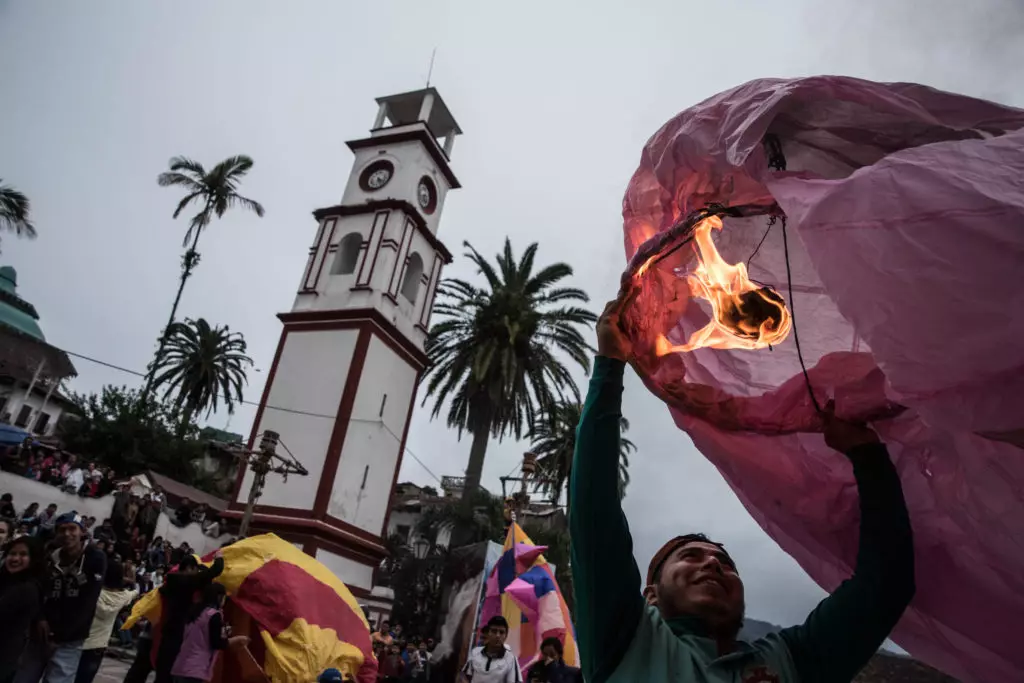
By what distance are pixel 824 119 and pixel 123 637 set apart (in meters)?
17.0

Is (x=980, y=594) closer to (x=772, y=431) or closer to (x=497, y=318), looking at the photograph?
(x=772, y=431)

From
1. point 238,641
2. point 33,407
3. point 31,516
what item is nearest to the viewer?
point 238,641

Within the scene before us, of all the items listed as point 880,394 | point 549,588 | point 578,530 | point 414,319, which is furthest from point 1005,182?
point 414,319

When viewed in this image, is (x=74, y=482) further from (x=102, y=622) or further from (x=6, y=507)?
(x=102, y=622)

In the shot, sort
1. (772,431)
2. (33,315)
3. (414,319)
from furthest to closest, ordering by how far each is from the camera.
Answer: (33,315) < (414,319) < (772,431)

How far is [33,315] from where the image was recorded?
48.5m

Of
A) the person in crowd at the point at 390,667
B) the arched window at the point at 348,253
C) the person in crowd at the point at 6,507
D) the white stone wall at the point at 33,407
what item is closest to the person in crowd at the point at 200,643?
the person in crowd at the point at 390,667

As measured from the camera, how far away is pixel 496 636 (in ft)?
24.5

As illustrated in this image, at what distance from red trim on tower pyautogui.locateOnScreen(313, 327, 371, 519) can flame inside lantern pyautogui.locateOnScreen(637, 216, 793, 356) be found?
19.7m

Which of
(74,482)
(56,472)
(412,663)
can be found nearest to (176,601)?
(412,663)

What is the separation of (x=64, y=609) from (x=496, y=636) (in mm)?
3953

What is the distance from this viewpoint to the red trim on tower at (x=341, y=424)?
20.5m

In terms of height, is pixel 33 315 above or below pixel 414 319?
above

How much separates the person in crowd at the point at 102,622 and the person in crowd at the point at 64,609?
1.43 ft
